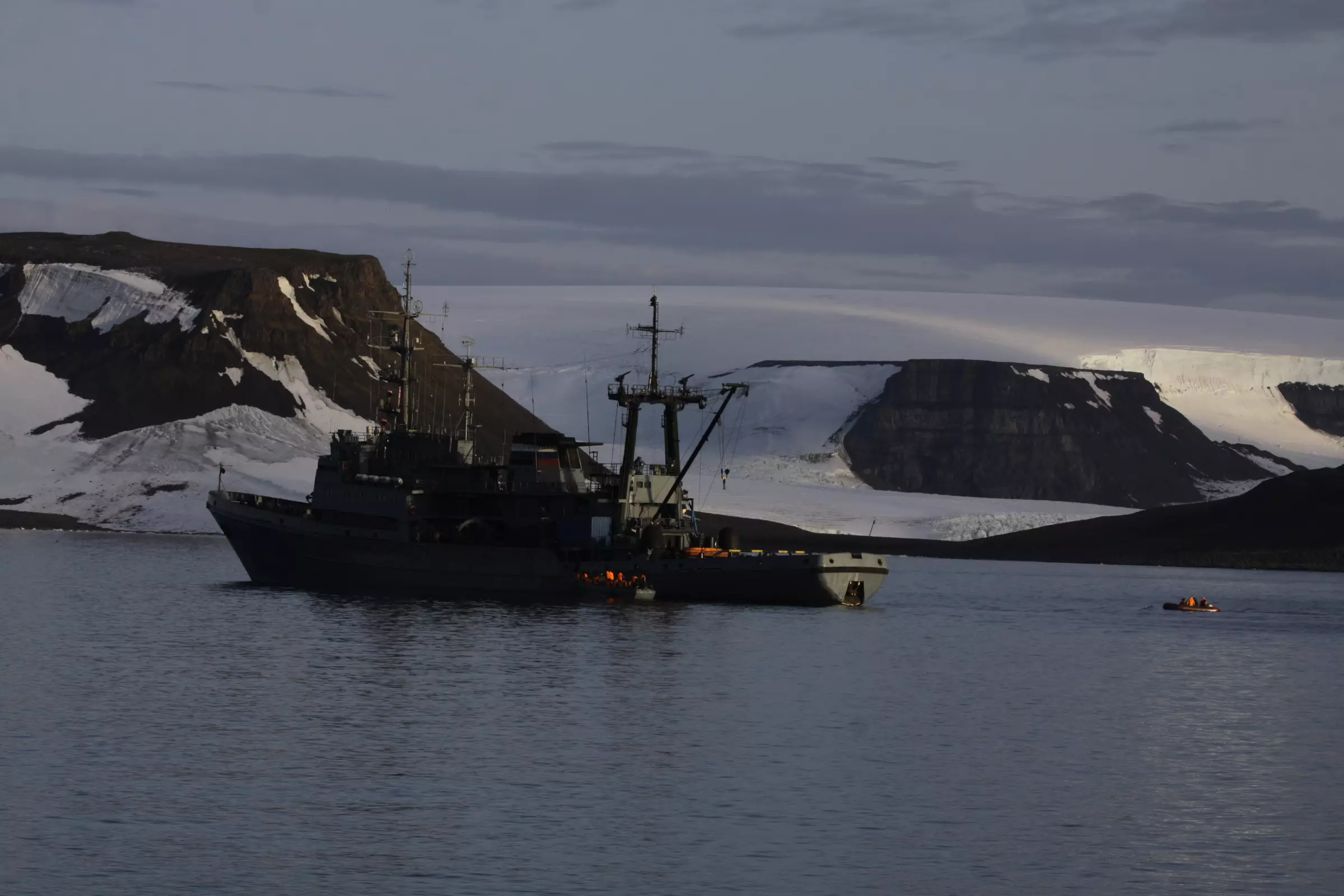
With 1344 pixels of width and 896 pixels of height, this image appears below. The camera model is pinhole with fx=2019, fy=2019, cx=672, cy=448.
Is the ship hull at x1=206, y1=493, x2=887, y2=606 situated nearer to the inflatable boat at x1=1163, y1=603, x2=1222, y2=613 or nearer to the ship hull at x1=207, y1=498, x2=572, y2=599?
the ship hull at x1=207, y1=498, x2=572, y2=599

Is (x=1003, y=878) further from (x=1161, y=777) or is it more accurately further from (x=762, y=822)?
(x=1161, y=777)

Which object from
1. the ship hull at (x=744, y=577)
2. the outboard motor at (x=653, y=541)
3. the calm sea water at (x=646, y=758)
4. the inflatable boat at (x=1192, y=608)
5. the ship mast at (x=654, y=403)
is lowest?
the calm sea water at (x=646, y=758)

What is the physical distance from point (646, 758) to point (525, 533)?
5454 cm

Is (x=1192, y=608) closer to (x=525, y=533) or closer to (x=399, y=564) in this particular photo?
(x=525, y=533)

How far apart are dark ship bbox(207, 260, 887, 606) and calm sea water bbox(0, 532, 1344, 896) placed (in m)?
10.3

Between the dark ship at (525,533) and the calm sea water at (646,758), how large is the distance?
10.3 m

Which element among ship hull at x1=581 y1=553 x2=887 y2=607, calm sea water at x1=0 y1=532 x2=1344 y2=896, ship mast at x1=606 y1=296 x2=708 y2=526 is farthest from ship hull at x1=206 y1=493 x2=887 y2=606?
calm sea water at x1=0 y1=532 x2=1344 y2=896

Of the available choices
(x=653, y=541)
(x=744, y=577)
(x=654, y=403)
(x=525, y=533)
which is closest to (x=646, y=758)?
(x=744, y=577)

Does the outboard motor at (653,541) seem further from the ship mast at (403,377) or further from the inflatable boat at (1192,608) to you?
the inflatable boat at (1192,608)

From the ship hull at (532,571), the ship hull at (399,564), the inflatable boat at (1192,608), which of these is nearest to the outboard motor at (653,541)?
the ship hull at (532,571)

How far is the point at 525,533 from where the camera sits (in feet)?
325

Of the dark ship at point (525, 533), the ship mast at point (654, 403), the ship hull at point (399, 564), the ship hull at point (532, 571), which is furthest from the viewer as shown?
the ship mast at point (654, 403)

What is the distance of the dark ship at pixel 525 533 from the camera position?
95.6 metres

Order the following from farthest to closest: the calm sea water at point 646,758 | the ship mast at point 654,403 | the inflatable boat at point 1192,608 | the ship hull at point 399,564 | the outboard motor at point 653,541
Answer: the inflatable boat at point 1192,608 < the ship mast at point 654,403 < the ship hull at point 399,564 < the outboard motor at point 653,541 < the calm sea water at point 646,758
